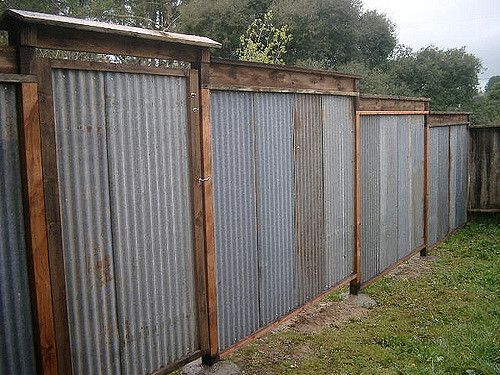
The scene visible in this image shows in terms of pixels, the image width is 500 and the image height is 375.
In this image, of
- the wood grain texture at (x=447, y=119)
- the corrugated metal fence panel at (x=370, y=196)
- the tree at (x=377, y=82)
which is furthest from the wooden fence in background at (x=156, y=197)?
the tree at (x=377, y=82)

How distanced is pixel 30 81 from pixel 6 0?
37.3ft

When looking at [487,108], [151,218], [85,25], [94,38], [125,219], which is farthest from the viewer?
[487,108]

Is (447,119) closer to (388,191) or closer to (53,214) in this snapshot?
(388,191)

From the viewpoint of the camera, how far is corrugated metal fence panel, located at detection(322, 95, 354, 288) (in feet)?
17.7

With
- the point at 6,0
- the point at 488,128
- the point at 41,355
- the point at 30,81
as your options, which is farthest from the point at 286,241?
the point at 6,0

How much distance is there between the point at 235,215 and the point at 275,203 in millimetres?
611

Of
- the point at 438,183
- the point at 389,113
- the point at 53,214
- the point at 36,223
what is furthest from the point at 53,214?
the point at 438,183

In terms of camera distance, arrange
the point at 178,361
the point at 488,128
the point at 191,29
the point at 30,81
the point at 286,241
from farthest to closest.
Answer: the point at 191,29
the point at 488,128
the point at 286,241
the point at 178,361
the point at 30,81

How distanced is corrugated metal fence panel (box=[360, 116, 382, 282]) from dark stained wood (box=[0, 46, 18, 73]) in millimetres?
4365

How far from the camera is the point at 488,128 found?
33.5ft

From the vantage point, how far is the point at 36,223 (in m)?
2.62

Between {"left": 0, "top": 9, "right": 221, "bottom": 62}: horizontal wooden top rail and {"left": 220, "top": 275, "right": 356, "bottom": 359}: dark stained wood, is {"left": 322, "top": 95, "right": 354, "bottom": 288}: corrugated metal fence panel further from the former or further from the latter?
{"left": 0, "top": 9, "right": 221, "bottom": 62}: horizontal wooden top rail

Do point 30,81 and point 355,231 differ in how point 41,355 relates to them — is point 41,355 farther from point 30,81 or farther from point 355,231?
point 355,231

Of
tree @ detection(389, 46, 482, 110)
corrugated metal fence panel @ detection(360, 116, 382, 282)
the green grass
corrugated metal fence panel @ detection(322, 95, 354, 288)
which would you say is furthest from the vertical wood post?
tree @ detection(389, 46, 482, 110)
